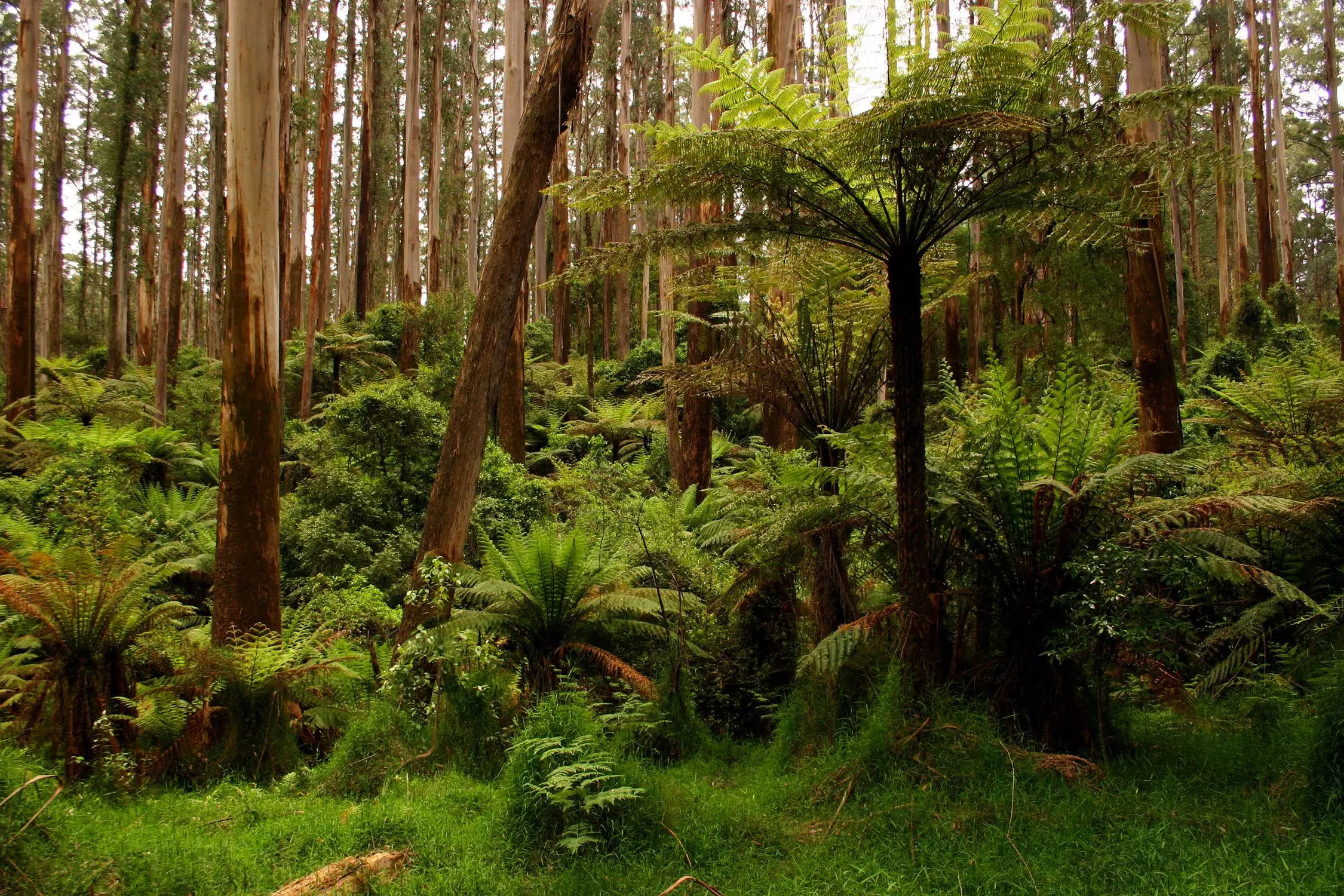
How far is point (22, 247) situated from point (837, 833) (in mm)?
16611

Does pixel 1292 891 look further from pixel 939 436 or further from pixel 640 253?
pixel 640 253

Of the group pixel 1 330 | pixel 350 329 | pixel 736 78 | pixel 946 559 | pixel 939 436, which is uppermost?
pixel 1 330

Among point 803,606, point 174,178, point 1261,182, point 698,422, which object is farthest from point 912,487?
point 1261,182

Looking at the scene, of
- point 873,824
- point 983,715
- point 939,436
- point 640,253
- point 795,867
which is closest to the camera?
point 795,867

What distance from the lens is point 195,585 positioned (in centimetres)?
815

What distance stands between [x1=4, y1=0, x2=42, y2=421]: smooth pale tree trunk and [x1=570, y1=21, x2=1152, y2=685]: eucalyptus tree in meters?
14.0

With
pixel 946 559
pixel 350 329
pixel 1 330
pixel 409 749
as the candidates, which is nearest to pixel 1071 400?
pixel 946 559

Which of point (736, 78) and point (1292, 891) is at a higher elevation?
point (736, 78)

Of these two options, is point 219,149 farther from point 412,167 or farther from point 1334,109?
point 1334,109

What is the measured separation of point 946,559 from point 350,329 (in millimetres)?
17670

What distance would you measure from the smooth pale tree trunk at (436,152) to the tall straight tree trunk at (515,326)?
1165cm

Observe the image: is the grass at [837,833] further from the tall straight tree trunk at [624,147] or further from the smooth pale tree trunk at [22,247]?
the tall straight tree trunk at [624,147]

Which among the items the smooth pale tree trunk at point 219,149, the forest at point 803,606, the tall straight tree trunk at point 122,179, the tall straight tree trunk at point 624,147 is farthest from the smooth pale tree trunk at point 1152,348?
the tall straight tree trunk at point 122,179

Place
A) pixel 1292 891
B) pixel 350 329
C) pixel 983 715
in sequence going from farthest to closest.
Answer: pixel 350 329
pixel 983 715
pixel 1292 891
